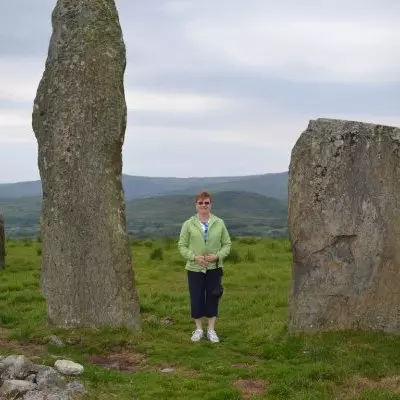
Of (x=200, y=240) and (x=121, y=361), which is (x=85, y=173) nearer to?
(x=200, y=240)

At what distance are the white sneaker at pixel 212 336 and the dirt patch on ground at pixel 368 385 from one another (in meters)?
3.39

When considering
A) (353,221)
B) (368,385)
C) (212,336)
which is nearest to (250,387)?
(368,385)

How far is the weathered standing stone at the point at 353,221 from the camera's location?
1281 cm

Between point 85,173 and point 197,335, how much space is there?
12.7ft

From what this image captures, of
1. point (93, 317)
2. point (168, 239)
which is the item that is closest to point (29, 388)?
point (93, 317)

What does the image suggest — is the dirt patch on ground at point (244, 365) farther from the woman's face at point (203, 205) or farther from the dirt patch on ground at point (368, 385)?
the woman's face at point (203, 205)

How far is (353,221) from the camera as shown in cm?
1287

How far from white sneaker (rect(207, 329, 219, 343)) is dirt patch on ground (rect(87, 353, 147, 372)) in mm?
1551

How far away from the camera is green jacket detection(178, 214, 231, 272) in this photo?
13.2m

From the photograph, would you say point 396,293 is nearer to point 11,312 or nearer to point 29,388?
point 29,388

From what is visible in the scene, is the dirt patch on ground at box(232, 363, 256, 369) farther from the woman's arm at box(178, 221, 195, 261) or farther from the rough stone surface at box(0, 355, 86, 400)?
the rough stone surface at box(0, 355, 86, 400)

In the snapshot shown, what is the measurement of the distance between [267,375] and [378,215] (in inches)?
152

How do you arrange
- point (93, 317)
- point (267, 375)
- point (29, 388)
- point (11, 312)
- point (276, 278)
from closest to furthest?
point (29, 388) < point (267, 375) < point (93, 317) < point (11, 312) < point (276, 278)

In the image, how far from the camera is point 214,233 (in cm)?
1328
